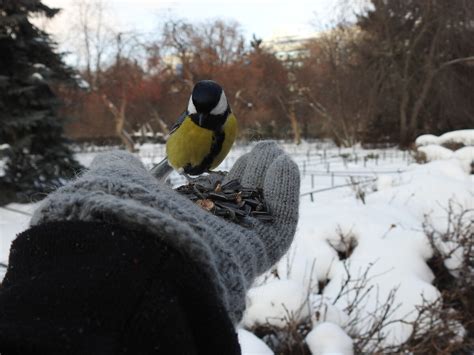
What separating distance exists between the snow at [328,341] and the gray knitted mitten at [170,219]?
2.12m

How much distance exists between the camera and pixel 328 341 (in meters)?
3.38

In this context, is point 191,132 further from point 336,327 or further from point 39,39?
point 39,39

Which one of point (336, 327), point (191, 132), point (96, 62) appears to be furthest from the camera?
point (96, 62)

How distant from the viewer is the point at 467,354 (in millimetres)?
4238

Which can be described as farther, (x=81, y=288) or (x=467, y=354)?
(x=467, y=354)

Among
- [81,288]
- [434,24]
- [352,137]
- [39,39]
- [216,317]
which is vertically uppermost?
[434,24]

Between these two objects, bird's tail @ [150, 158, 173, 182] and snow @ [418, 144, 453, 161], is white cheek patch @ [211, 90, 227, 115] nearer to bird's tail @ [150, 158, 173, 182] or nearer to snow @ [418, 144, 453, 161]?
bird's tail @ [150, 158, 173, 182]

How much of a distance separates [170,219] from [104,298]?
0.18m

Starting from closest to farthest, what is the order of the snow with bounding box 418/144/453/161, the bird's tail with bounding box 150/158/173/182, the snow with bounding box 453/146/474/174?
the bird's tail with bounding box 150/158/173/182 → the snow with bounding box 453/146/474/174 → the snow with bounding box 418/144/453/161

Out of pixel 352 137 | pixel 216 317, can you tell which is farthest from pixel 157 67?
pixel 216 317

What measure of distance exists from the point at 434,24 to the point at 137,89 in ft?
60.4

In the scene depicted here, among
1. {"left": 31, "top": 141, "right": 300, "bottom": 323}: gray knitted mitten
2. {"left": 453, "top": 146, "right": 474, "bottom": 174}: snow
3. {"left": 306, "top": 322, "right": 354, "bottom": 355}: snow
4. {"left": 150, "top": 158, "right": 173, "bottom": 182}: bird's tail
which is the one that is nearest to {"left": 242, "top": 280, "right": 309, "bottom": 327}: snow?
{"left": 306, "top": 322, "right": 354, "bottom": 355}: snow

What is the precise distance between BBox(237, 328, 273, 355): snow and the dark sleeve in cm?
254

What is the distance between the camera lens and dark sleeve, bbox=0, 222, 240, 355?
66 centimetres
